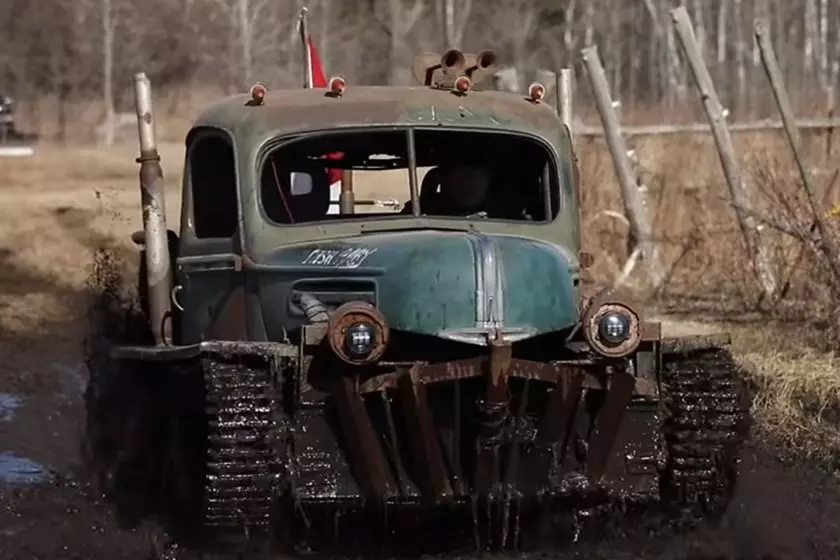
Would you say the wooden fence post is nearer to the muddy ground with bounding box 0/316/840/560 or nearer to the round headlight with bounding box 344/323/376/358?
the muddy ground with bounding box 0/316/840/560

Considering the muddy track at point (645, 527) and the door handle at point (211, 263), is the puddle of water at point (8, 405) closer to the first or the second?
the muddy track at point (645, 527)

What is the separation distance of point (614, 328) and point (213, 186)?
8.23 ft

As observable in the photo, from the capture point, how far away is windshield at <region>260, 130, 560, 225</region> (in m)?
8.33

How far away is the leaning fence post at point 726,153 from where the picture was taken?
13.1 m

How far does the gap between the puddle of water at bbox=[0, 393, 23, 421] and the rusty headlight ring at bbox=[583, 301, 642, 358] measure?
5.87m

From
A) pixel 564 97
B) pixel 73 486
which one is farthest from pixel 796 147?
pixel 73 486

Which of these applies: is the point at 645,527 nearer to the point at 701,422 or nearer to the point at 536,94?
the point at 701,422

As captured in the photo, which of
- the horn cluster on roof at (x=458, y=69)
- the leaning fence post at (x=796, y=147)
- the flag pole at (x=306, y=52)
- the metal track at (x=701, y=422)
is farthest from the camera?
the leaning fence post at (x=796, y=147)

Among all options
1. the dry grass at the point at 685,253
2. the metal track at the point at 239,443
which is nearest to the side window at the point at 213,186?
the dry grass at the point at 685,253

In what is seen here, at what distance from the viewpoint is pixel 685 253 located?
15.1 meters

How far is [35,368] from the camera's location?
14.0 metres

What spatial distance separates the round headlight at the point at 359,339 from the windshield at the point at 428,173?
1.31 meters

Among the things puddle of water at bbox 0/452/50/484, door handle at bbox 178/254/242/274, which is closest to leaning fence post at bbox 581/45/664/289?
puddle of water at bbox 0/452/50/484

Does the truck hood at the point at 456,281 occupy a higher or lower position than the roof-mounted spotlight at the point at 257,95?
lower
